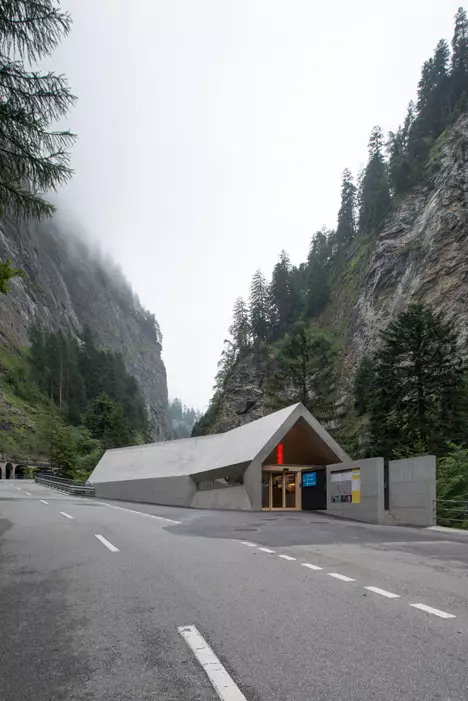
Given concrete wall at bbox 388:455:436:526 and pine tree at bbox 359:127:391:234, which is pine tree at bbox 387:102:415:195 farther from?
concrete wall at bbox 388:455:436:526

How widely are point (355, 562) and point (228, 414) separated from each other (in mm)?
69767

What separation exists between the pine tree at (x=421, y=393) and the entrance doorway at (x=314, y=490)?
695cm

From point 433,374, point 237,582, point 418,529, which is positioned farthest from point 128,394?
point 237,582

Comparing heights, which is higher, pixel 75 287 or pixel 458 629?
pixel 75 287

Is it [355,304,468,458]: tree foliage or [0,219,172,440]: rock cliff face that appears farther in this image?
[0,219,172,440]: rock cliff face

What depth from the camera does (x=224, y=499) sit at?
27688 mm

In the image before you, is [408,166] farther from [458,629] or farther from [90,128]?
[458,629]

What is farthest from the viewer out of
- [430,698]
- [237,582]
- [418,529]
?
[418,529]

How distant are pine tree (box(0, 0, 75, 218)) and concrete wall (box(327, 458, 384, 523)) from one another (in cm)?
1520

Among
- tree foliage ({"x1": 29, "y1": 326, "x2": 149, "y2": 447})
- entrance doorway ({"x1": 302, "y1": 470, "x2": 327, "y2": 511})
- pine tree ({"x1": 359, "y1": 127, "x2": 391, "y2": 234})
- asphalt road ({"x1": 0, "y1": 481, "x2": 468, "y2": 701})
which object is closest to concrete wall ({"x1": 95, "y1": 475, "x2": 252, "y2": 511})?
entrance doorway ({"x1": 302, "y1": 470, "x2": 327, "y2": 511})

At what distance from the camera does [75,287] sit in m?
135

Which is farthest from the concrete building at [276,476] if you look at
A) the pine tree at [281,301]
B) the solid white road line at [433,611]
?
the pine tree at [281,301]

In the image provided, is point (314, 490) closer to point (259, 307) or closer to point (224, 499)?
point (224, 499)

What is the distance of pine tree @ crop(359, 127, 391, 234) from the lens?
3270 inches
